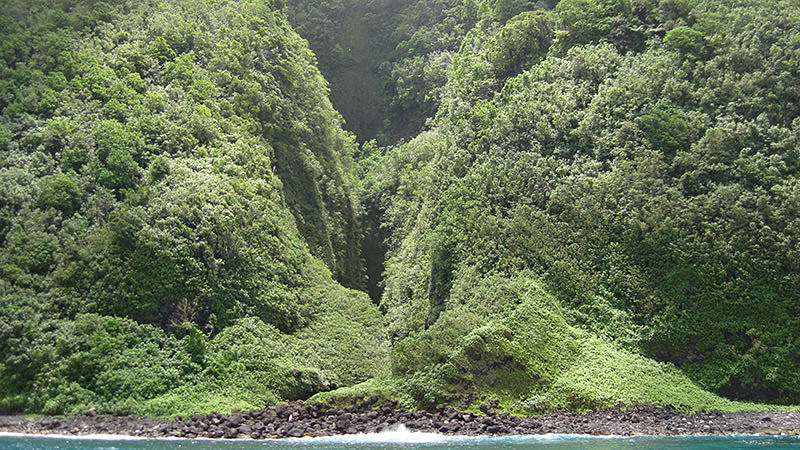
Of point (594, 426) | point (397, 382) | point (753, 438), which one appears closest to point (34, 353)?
point (397, 382)

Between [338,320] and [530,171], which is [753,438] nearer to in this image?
[530,171]

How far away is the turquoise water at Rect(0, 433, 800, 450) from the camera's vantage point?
72.8 ft

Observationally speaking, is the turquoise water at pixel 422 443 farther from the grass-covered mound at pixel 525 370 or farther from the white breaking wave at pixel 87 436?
the grass-covered mound at pixel 525 370

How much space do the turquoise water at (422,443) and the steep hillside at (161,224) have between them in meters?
3.81

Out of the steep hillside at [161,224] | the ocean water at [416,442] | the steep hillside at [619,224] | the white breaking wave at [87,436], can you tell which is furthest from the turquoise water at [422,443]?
the steep hillside at [161,224]

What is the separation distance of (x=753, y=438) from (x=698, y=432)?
1.78 m

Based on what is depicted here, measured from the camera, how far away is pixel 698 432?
81.6 ft

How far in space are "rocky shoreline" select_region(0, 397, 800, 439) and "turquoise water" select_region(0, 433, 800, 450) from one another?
72 cm

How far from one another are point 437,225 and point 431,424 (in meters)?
15.3

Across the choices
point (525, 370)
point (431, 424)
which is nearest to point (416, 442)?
point (431, 424)

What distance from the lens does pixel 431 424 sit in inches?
1033

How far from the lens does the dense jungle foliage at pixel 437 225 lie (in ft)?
94.2

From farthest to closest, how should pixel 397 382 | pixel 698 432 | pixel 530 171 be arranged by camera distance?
pixel 530 171, pixel 397 382, pixel 698 432

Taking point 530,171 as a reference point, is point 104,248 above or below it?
below
